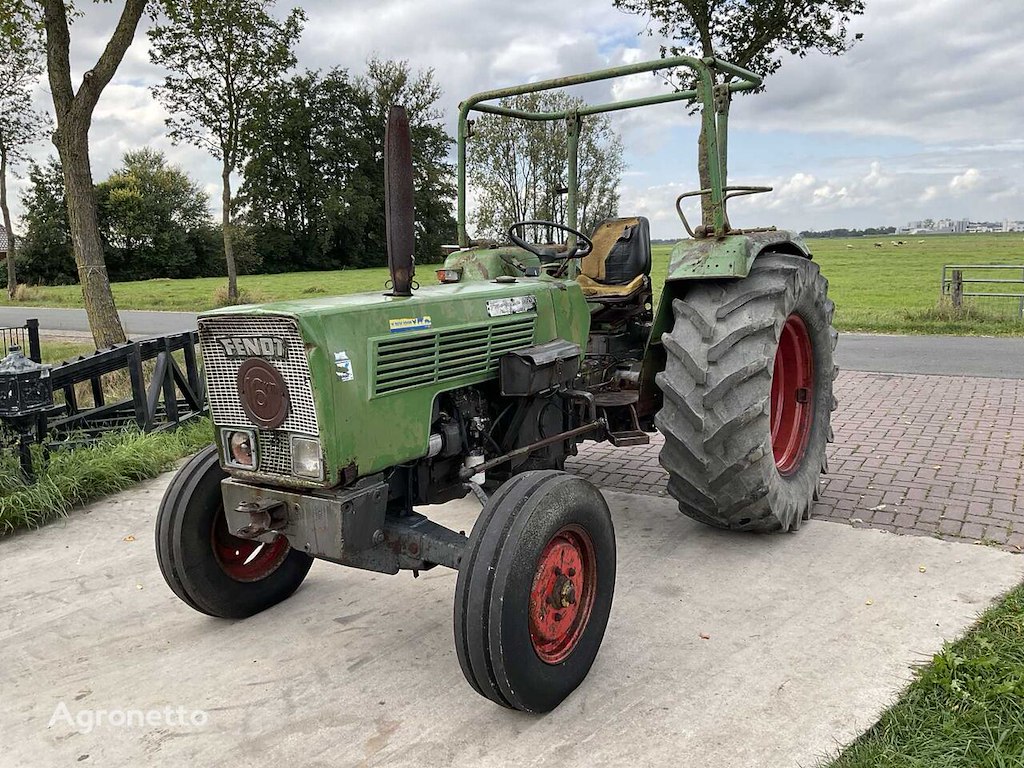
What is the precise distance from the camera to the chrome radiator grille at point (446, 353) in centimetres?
297

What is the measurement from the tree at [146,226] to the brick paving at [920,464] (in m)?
41.3

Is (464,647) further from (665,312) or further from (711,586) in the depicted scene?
(665,312)

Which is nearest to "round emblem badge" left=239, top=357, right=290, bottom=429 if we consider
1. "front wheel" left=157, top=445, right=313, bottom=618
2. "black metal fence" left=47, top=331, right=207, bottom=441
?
"front wheel" left=157, top=445, right=313, bottom=618

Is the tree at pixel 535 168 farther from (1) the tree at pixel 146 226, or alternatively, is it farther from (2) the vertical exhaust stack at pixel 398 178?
(1) the tree at pixel 146 226

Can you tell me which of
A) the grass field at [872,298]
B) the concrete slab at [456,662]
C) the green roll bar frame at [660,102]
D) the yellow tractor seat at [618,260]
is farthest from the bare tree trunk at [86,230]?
the yellow tractor seat at [618,260]

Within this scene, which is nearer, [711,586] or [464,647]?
[464,647]

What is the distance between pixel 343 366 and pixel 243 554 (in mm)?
1372

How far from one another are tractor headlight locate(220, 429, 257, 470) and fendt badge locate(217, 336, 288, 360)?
0.30 meters

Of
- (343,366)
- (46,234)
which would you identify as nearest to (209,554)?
(343,366)

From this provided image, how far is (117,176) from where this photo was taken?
44.1m

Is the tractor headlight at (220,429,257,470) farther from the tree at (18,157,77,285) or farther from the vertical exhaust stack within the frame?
the tree at (18,157,77,285)

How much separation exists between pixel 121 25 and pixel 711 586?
8543 mm

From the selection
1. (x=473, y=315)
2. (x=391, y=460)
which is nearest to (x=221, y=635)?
(x=391, y=460)

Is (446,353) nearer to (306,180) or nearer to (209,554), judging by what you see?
(209,554)
